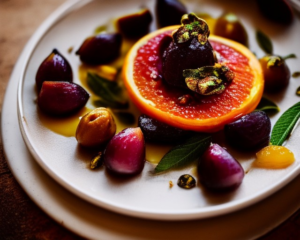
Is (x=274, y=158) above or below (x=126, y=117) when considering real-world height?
above

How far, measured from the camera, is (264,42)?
145 centimetres

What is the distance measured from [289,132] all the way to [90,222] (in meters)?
0.61

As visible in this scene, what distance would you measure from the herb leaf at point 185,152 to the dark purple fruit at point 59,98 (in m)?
0.32

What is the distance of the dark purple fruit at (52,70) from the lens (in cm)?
124

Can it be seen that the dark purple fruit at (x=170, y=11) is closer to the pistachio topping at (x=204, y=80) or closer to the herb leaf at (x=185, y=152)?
the pistachio topping at (x=204, y=80)

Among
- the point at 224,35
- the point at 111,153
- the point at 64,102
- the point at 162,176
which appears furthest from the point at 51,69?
the point at 224,35

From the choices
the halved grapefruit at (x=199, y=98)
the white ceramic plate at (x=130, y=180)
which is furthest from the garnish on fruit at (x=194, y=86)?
the white ceramic plate at (x=130, y=180)

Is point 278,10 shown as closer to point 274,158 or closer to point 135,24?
point 135,24

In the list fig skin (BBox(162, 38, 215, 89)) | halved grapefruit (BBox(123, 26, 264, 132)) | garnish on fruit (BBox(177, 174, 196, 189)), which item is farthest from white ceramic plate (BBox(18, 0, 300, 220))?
fig skin (BBox(162, 38, 215, 89))

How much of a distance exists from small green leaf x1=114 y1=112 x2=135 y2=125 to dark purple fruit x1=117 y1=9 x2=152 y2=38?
15.5 inches

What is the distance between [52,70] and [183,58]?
409 mm

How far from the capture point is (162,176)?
107cm

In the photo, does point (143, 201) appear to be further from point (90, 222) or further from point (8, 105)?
point (8, 105)

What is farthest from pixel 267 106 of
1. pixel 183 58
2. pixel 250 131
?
pixel 183 58
